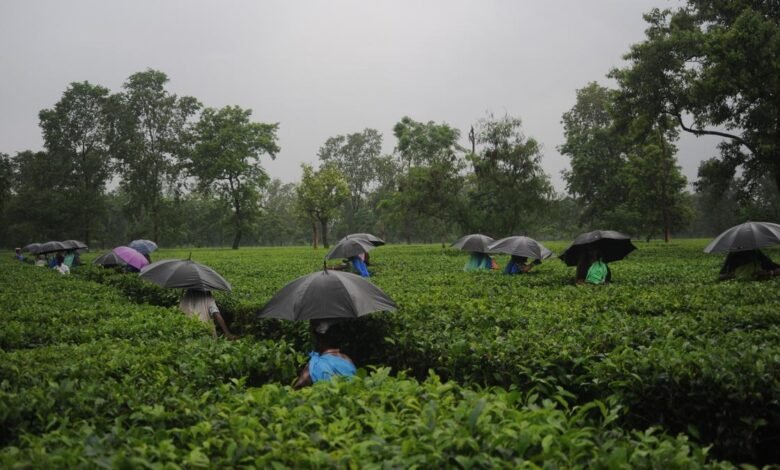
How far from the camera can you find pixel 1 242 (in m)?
59.4

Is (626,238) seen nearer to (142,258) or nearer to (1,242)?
(142,258)

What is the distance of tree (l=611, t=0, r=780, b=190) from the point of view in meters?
19.0

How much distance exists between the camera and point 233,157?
50.7 meters

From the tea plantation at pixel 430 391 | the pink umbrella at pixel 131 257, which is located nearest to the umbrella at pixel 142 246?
the pink umbrella at pixel 131 257

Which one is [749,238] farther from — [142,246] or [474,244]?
[142,246]

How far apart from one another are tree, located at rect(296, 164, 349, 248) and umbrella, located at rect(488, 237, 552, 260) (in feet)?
122

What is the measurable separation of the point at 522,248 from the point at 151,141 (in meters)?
51.0

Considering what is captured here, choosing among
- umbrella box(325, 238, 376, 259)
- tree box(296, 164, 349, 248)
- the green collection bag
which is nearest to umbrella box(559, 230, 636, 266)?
the green collection bag

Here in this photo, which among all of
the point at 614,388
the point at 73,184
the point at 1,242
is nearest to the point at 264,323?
the point at 614,388

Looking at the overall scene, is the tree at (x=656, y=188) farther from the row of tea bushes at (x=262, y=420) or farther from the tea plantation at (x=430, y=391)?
the row of tea bushes at (x=262, y=420)

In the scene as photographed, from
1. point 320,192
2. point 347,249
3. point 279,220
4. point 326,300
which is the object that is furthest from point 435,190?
point 279,220

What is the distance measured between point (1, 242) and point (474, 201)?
58134 mm

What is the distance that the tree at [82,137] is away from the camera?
51.2m

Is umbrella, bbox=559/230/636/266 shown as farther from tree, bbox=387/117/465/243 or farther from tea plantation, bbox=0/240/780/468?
tree, bbox=387/117/465/243
